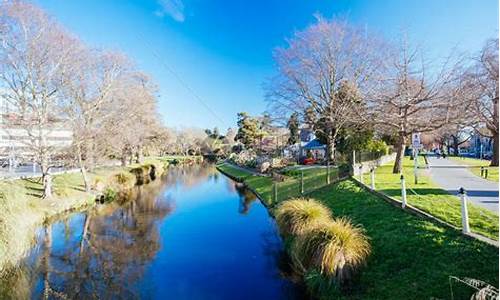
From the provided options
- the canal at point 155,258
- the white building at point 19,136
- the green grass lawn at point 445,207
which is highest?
the white building at point 19,136

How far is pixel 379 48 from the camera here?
2084cm

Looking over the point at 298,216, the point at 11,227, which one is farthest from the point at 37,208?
the point at 298,216

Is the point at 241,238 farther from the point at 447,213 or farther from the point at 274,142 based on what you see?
the point at 274,142

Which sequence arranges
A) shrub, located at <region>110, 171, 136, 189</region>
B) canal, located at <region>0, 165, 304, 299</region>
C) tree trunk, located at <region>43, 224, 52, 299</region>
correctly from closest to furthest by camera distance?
tree trunk, located at <region>43, 224, 52, 299</region> < canal, located at <region>0, 165, 304, 299</region> < shrub, located at <region>110, 171, 136, 189</region>

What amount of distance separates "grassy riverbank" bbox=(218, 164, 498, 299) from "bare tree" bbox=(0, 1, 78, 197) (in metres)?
15.0

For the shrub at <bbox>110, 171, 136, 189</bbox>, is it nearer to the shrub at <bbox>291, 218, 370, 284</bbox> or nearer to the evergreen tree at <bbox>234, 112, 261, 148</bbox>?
the shrub at <bbox>291, 218, 370, 284</bbox>

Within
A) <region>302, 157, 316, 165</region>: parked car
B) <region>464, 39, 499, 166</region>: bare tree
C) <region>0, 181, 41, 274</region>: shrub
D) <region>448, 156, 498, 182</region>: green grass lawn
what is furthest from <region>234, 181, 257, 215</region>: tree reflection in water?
<region>464, 39, 499, 166</region>: bare tree

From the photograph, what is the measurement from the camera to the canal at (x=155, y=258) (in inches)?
298

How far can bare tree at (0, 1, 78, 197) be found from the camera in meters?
13.8

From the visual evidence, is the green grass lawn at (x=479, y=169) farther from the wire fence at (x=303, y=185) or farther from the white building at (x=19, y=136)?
the white building at (x=19, y=136)

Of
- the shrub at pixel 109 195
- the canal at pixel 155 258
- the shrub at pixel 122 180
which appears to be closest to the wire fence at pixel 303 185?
the canal at pixel 155 258

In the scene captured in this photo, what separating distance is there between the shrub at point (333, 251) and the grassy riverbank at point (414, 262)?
25cm

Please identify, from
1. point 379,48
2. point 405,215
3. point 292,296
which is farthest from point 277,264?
point 379,48

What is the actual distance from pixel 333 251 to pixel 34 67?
50.7 feet
